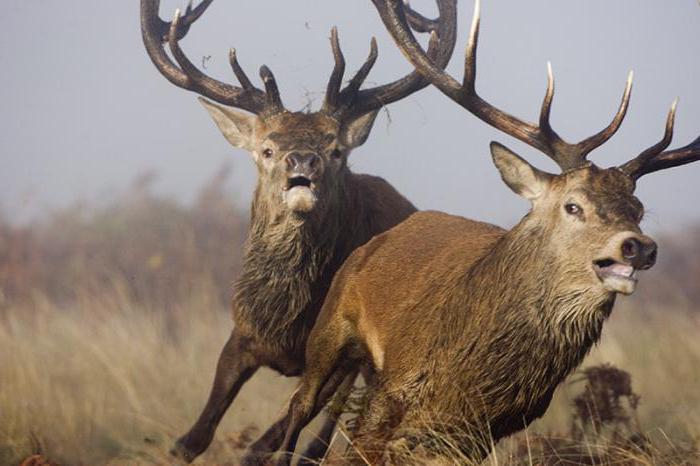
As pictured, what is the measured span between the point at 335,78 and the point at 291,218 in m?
1.00

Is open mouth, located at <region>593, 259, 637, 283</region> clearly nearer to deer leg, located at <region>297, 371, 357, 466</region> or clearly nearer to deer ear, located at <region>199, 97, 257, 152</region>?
deer leg, located at <region>297, 371, 357, 466</region>

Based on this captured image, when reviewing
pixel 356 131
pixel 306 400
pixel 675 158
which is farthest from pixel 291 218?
pixel 675 158

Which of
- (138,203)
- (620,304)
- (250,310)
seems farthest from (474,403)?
(138,203)

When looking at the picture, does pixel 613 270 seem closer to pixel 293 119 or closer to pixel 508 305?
pixel 508 305

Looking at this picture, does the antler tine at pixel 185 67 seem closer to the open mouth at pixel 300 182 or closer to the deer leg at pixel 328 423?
the open mouth at pixel 300 182

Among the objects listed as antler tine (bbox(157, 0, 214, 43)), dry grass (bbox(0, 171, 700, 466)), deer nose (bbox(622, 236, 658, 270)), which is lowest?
dry grass (bbox(0, 171, 700, 466))

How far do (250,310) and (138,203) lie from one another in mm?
11448

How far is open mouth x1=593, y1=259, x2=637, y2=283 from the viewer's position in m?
5.96

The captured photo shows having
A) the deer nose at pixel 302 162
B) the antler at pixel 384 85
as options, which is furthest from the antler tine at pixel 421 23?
the deer nose at pixel 302 162

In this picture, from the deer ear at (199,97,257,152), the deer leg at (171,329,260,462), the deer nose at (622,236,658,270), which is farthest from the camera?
the deer ear at (199,97,257,152)

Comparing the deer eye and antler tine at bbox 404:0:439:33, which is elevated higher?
antler tine at bbox 404:0:439:33

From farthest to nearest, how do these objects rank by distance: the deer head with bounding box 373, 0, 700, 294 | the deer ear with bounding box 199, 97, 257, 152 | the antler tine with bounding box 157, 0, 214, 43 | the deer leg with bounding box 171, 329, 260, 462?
1. the antler tine with bounding box 157, 0, 214, 43
2. the deer ear with bounding box 199, 97, 257, 152
3. the deer leg with bounding box 171, 329, 260, 462
4. the deer head with bounding box 373, 0, 700, 294

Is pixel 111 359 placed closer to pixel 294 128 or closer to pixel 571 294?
pixel 294 128

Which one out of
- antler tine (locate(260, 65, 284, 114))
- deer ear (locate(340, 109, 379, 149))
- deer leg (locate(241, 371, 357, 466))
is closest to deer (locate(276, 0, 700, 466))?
deer leg (locate(241, 371, 357, 466))
